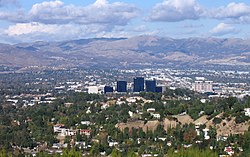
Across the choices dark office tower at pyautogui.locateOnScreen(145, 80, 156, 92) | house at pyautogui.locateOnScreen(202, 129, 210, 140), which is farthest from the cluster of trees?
dark office tower at pyautogui.locateOnScreen(145, 80, 156, 92)

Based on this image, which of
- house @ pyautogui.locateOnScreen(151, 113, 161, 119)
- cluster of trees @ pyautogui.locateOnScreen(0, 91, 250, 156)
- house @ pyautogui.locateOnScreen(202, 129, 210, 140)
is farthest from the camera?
house @ pyautogui.locateOnScreen(151, 113, 161, 119)

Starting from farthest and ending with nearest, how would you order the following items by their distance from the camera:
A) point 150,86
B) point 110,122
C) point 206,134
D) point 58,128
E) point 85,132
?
point 150,86 → point 110,122 → point 58,128 → point 85,132 → point 206,134

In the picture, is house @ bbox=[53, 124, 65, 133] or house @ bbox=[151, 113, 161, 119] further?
house @ bbox=[151, 113, 161, 119]

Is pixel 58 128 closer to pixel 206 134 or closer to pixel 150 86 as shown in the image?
pixel 206 134

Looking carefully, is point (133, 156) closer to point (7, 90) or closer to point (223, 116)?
point (223, 116)

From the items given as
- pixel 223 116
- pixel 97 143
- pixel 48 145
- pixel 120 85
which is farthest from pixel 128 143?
pixel 120 85

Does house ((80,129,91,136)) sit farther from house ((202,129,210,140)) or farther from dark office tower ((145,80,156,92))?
dark office tower ((145,80,156,92))

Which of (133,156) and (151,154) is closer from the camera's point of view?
(133,156)

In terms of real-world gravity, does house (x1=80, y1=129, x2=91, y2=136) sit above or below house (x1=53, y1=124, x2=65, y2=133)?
above

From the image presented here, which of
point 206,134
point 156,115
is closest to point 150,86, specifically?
point 156,115

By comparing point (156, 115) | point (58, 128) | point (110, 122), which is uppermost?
point (156, 115)

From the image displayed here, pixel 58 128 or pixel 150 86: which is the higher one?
pixel 58 128
